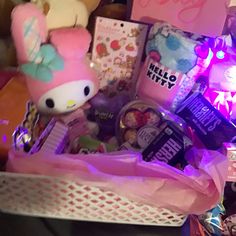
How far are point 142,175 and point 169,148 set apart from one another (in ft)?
0.27

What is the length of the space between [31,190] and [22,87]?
182mm

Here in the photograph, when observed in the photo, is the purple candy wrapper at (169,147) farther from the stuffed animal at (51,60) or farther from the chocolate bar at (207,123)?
the stuffed animal at (51,60)

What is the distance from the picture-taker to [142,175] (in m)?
0.76

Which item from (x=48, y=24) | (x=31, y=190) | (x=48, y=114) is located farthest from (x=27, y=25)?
(x=31, y=190)

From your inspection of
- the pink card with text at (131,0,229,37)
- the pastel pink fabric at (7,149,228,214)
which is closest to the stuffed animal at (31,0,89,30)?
the pink card with text at (131,0,229,37)

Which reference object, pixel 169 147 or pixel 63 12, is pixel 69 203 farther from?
pixel 63 12

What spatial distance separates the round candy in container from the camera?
855 mm

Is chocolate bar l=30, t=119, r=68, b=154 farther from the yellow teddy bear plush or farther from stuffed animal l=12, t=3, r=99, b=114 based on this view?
the yellow teddy bear plush

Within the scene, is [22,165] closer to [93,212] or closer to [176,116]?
[93,212]

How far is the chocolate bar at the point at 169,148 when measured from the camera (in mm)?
815

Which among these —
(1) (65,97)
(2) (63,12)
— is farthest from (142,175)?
(2) (63,12)

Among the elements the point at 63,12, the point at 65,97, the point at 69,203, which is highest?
the point at 63,12

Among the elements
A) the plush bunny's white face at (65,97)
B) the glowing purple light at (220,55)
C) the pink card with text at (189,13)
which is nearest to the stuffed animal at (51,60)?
the plush bunny's white face at (65,97)

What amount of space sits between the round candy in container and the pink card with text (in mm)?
160
